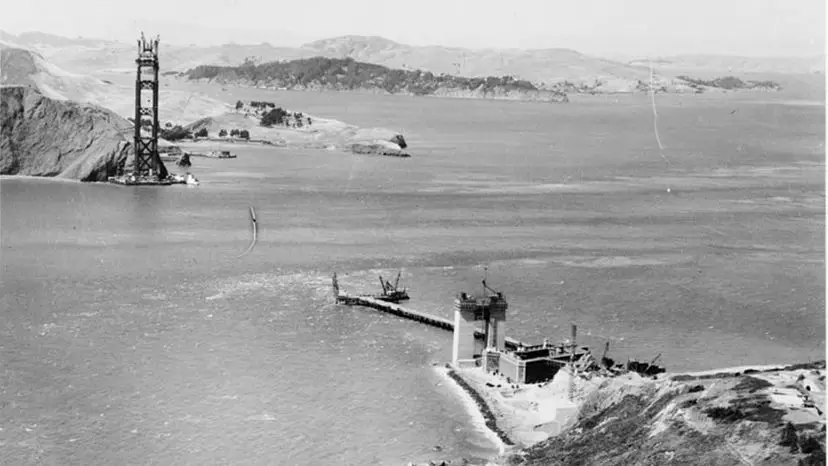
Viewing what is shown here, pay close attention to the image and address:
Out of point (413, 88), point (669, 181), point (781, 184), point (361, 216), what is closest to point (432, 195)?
point (361, 216)

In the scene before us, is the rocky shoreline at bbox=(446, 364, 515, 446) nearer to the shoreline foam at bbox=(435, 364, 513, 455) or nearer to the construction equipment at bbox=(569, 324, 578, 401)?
the shoreline foam at bbox=(435, 364, 513, 455)

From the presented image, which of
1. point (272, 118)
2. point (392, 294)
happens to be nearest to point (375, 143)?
point (272, 118)

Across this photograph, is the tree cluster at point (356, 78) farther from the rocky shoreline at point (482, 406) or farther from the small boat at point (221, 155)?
the rocky shoreline at point (482, 406)

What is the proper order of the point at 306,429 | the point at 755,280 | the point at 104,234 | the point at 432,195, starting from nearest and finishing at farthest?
the point at 306,429
the point at 755,280
the point at 104,234
the point at 432,195

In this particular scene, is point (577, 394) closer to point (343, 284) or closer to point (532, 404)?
point (532, 404)

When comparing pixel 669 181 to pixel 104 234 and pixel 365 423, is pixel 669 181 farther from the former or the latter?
pixel 365 423

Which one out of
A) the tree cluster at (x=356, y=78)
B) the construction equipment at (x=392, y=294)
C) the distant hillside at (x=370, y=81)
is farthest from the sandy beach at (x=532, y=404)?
the tree cluster at (x=356, y=78)
